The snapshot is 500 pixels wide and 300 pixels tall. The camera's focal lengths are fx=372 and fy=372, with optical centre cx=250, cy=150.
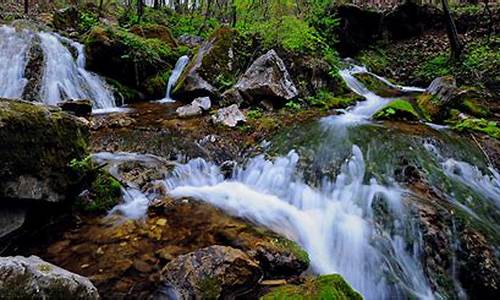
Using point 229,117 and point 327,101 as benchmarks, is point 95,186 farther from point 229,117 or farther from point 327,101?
point 327,101

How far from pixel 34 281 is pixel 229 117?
18.8 feet

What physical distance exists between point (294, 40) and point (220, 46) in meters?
2.11

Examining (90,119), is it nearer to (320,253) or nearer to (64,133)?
(64,133)

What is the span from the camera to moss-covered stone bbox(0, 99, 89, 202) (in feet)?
11.3

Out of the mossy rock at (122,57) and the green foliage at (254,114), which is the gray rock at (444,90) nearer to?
the green foliage at (254,114)

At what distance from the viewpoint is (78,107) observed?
8344mm

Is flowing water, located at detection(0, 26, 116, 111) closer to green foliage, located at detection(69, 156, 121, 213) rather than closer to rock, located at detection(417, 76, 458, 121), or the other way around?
green foliage, located at detection(69, 156, 121, 213)

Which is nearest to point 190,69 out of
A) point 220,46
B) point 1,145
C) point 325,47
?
point 220,46

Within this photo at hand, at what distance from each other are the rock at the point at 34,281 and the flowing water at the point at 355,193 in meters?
2.07

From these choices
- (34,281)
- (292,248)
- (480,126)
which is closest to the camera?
(34,281)

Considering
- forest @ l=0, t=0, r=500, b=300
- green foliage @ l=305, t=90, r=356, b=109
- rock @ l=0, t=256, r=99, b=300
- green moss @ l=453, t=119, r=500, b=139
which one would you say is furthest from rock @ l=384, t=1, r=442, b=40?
rock @ l=0, t=256, r=99, b=300

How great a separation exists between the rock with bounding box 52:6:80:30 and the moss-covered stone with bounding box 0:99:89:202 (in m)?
10.8

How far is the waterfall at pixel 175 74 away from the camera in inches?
417

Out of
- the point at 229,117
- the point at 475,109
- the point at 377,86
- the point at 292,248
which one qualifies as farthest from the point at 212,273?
the point at 377,86
